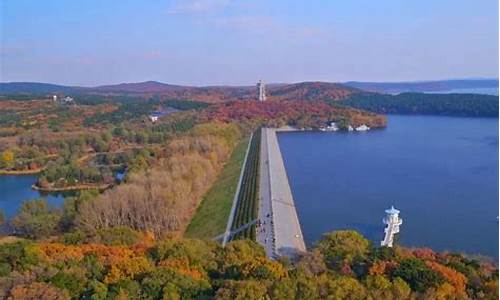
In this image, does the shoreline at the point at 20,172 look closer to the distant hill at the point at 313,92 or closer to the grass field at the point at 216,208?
the grass field at the point at 216,208

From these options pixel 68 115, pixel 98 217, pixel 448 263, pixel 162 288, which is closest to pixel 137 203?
pixel 98 217

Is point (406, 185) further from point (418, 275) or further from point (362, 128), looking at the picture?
point (362, 128)

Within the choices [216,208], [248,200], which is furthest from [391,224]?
[216,208]

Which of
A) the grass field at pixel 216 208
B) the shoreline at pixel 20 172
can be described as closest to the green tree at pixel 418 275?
the grass field at pixel 216 208

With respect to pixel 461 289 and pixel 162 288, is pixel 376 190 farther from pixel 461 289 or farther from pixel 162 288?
pixel 162 288

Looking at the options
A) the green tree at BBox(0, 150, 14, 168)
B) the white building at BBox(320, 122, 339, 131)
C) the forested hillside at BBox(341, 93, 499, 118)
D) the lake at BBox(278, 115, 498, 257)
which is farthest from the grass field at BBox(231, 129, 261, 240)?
the forested hillside at BBox(341, 93, 499, 118)

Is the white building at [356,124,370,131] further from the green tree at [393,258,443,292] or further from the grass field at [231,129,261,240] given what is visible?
the green tree at [393,258,443,292]
